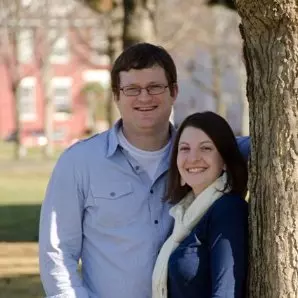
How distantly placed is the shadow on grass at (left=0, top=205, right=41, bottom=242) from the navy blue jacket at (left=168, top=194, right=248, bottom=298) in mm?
9333

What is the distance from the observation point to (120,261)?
3.94 m

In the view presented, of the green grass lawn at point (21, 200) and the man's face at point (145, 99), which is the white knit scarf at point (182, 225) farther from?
the green grass lawn at point (21, 200)

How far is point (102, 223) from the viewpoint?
3938 millimetres

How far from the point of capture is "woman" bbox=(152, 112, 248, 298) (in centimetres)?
360

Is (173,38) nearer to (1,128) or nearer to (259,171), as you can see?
(1,128)

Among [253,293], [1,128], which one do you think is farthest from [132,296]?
[1,128]

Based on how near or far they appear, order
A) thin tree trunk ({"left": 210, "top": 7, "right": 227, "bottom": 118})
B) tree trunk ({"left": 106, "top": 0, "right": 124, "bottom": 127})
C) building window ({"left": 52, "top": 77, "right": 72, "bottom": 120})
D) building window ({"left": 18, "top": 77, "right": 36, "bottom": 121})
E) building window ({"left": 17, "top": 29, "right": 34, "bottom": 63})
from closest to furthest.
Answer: tree trunk ({"left": 106, "top": 0, "right": 124, "bottom": 127})
thin tree trunk ({"left": 210, "top": 7, "right": 227, "bottom": 118})
building window ({"left": 17, "top": 29, "right": 34, "bottom": 63})
building window ({"left": 18, "top": 77, "right": 36, "bottom": 121})
building window ({"left": 52, "top": 77, "right": 72, "bottom": 120})

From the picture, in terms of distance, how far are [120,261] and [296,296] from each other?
0.69 metres

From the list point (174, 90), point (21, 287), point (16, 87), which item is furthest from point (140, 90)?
point (16, 87)

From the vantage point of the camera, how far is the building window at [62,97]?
5669 cm

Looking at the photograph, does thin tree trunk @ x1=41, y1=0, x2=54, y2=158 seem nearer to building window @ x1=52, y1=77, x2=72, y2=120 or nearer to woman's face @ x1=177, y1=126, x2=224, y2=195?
building window @ x1=52, y1=77, x2=72, y2=120

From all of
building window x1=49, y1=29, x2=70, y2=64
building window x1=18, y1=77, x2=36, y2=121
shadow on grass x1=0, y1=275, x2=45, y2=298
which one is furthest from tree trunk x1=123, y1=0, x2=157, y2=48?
building window x1=18, y1=77, x2=36, y2=121

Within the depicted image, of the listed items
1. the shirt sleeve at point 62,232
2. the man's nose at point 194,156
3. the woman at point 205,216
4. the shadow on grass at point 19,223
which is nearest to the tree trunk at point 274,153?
the woman at point 205,216

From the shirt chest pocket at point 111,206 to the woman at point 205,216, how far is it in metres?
0.17
